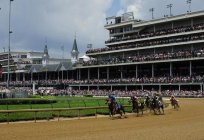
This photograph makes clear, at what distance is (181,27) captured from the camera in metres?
83.4

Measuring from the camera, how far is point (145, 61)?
8231cm

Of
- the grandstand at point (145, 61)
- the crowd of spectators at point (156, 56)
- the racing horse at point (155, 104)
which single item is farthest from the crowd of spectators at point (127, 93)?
the racing horse at point (155, 104)

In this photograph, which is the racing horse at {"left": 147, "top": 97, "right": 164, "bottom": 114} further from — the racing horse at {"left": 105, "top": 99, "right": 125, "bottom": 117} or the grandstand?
the grandstand

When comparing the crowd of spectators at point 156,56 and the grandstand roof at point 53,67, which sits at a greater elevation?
the crowd of spectators at point 156,56

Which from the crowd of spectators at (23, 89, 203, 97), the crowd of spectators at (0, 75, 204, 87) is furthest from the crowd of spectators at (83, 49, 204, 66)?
the crowd of spectators at (23, 89, 203, 97)

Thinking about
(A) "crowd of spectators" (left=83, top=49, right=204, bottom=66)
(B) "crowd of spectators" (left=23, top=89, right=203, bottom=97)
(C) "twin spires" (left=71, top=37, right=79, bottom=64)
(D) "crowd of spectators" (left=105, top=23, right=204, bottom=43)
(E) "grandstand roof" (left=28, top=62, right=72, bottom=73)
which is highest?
(D) "crowd of spectators" (left=105, top=23, right=204, bottom=43)

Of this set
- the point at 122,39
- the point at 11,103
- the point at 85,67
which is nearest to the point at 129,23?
the point at 122,39

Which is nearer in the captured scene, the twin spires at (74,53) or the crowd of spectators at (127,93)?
the crowd of spectators at (127,93)

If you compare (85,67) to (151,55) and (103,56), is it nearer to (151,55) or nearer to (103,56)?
(103,56)

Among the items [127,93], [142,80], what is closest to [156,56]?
[142,80]

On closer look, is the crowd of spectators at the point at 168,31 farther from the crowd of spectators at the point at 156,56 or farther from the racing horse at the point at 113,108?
the racing horse at the point at 113,108

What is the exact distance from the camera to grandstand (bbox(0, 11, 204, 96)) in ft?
244

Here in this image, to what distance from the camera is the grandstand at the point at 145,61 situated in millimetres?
74250

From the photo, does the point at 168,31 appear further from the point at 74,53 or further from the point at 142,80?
the point at 74,53
